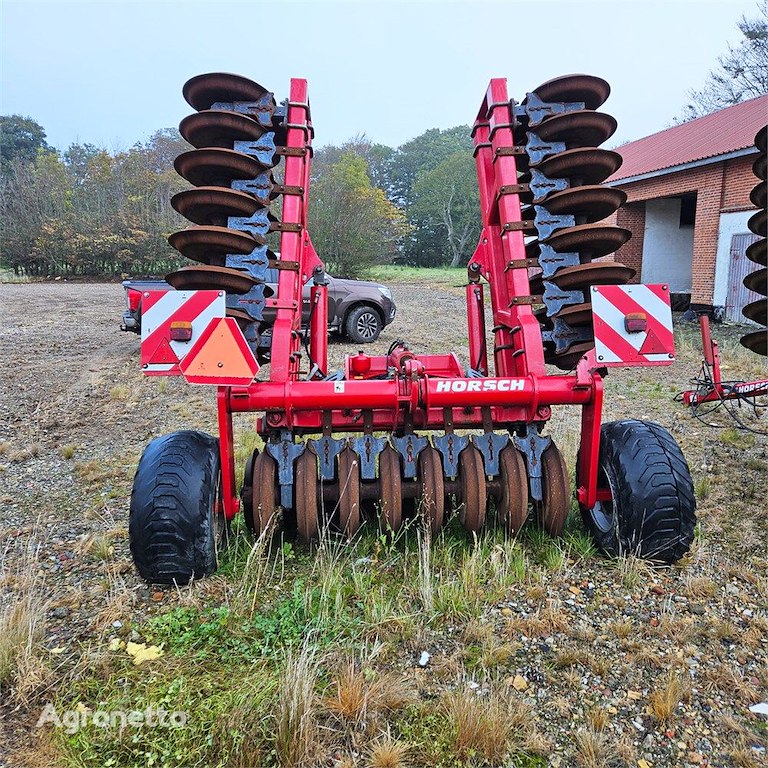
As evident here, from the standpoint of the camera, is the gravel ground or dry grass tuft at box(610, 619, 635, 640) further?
dry grass tuft at box(610, 619, 635, 640)

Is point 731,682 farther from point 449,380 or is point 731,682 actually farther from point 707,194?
point 707,194

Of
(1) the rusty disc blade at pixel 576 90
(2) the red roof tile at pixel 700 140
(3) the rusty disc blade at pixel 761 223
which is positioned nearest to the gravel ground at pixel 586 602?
(3) the rusty disc blade at pixel 761 223

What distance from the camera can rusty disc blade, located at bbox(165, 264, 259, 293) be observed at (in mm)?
3281

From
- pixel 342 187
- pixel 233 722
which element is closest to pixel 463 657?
pixel 233 722

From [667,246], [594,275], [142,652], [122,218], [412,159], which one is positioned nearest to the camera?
[142,652]

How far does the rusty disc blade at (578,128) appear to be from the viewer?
3598mm

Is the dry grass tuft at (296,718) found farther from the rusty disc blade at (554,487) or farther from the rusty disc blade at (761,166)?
the rusty disc blade at (761,166)

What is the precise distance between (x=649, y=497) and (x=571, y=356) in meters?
0.99

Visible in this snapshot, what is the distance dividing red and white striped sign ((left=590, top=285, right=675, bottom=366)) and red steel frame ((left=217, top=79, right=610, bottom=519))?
0.12m

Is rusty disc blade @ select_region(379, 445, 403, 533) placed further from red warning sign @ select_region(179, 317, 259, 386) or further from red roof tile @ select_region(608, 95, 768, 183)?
red roof tile @ select_region(608, 95, 768, 183)

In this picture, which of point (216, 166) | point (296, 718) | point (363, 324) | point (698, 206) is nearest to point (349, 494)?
point (296, 718)

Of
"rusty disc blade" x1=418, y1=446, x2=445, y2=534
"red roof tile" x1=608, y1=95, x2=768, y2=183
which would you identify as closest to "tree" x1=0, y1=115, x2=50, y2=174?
"red roof tile" x1=608, y1=95, x2=768, y2=183

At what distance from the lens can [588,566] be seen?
126 inches

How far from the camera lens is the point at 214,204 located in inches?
133
